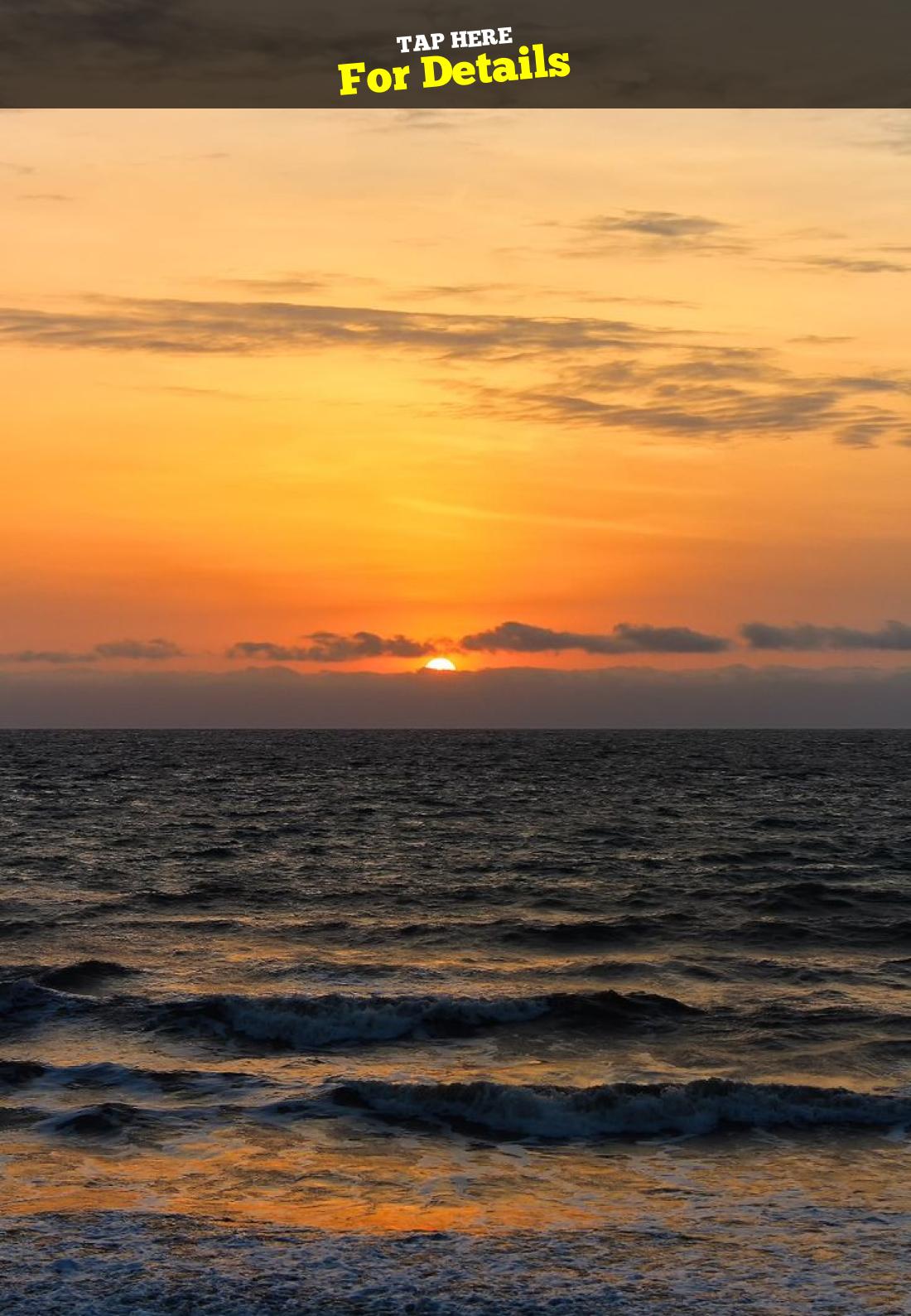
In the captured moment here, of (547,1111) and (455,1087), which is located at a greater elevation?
(455,1087)

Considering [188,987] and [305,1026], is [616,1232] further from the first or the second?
[188,987]

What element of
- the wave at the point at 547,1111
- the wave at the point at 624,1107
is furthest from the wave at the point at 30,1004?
the wave at the point at 624,1107

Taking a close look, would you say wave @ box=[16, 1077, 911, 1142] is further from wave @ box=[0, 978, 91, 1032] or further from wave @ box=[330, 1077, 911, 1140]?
wave @ box=[0, 978, 91, 1032]

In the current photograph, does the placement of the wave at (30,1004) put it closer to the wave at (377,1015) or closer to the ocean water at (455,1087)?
the ocean water at (455,1087)

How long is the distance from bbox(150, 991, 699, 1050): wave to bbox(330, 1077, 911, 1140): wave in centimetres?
374

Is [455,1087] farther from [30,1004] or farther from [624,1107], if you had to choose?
[30,1004]

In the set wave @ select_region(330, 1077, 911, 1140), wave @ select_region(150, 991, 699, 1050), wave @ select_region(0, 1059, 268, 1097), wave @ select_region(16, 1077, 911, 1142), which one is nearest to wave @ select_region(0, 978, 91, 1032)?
wave @ select_region(150, 991, 699, 1050)

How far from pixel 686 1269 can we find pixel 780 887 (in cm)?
3016

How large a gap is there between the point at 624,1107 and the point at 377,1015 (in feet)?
22.0

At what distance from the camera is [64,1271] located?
43.5 feet

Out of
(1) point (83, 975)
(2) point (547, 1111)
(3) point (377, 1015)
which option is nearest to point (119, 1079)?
(3) point (377, 1015)

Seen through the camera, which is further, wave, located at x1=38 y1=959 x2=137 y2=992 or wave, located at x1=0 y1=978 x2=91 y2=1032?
wave, located at x1=38 y1=959 x2=137 y2=992

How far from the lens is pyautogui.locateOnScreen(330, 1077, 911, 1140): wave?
62.0 ft

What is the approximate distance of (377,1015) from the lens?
24.9m
